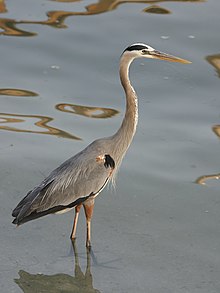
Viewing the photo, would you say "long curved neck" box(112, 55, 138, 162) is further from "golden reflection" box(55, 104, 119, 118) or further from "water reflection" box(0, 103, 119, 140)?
"golden reflection" box(55, 104, 119, 118)

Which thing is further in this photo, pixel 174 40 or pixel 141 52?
pixel 174 40

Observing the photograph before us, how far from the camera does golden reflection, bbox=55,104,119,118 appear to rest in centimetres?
689

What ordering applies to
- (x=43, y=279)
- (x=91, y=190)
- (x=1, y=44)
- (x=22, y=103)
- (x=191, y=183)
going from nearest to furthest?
(x=43, y=279) → (x=91, y=190) → (x=191, y=183) → (x=22, y=103) → (x=1, y=44)

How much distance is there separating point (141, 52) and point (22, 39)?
307 cm

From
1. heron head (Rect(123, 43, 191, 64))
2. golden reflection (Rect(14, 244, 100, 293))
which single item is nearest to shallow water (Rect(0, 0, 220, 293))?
golden reflection (Rect(14, 244, 100, 293))

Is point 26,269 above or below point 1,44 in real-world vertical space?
below

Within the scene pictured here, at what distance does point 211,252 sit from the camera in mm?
5062

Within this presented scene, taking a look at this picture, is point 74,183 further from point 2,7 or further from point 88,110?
point 2,7

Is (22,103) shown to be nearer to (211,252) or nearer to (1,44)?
(1,44)

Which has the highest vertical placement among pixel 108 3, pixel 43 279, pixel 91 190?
pixel 108 3

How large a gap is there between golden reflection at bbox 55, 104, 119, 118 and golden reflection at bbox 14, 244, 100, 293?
86.8 inches

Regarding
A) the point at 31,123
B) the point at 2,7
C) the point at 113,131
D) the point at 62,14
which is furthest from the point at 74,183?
the point at 2,7

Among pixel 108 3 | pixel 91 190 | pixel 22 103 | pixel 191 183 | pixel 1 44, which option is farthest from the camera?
pixel 108 3

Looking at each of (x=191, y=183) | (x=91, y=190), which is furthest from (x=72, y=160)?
(x=191, y=183)
